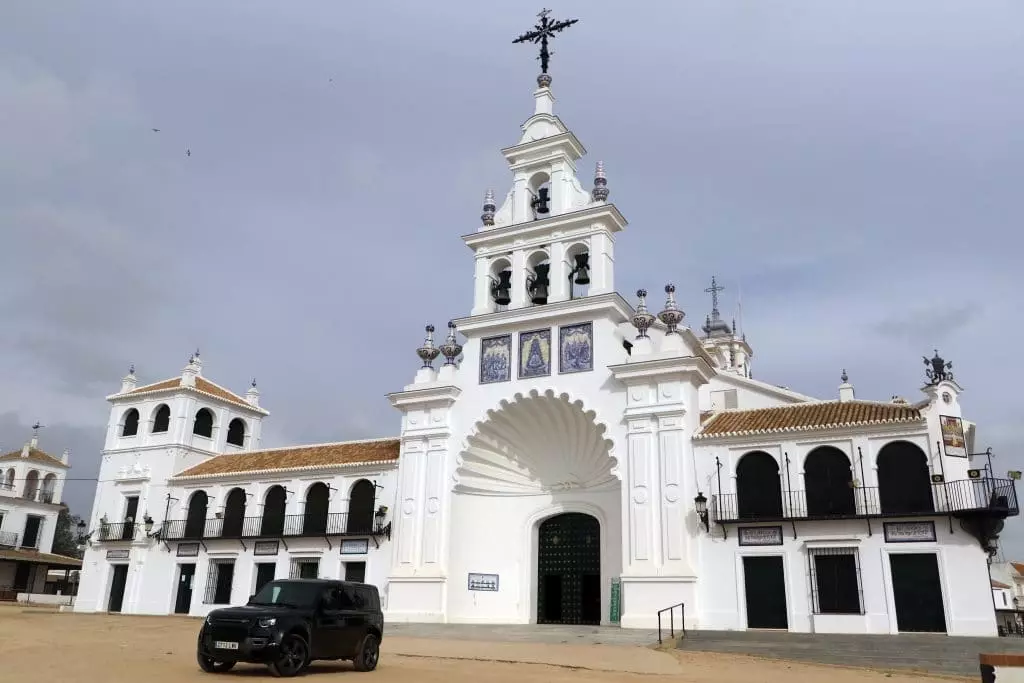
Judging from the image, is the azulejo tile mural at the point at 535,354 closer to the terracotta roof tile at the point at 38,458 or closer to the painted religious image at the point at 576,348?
the painted religious image at the point at 576,348

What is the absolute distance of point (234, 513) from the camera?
30.3m

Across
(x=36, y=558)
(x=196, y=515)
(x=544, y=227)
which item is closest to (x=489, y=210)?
(x=544, y=227)

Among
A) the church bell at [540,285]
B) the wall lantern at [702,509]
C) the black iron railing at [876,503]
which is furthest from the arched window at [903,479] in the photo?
the church bell at [540,285]

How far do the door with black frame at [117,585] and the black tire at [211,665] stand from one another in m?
23.2

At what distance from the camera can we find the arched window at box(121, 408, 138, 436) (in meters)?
34.4

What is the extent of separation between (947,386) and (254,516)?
75.1 ft

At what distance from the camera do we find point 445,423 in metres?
25.6

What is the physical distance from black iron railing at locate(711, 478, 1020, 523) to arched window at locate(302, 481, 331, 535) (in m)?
13.8

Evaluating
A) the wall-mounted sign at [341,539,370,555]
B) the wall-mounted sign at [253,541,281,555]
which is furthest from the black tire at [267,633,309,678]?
the wall-mounted sign at [253,541,281,555]

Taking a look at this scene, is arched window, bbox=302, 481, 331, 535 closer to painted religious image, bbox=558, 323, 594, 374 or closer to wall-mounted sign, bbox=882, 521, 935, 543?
painted religious image, bbox=558, 323, 594, 374

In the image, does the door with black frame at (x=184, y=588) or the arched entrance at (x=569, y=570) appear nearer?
the arched entrance at (x=569, y=570)

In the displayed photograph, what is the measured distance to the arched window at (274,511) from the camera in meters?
29.2

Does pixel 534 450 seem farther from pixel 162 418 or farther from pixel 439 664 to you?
pixel 162 418

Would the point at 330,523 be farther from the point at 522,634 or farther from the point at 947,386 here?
the point at 947,386
